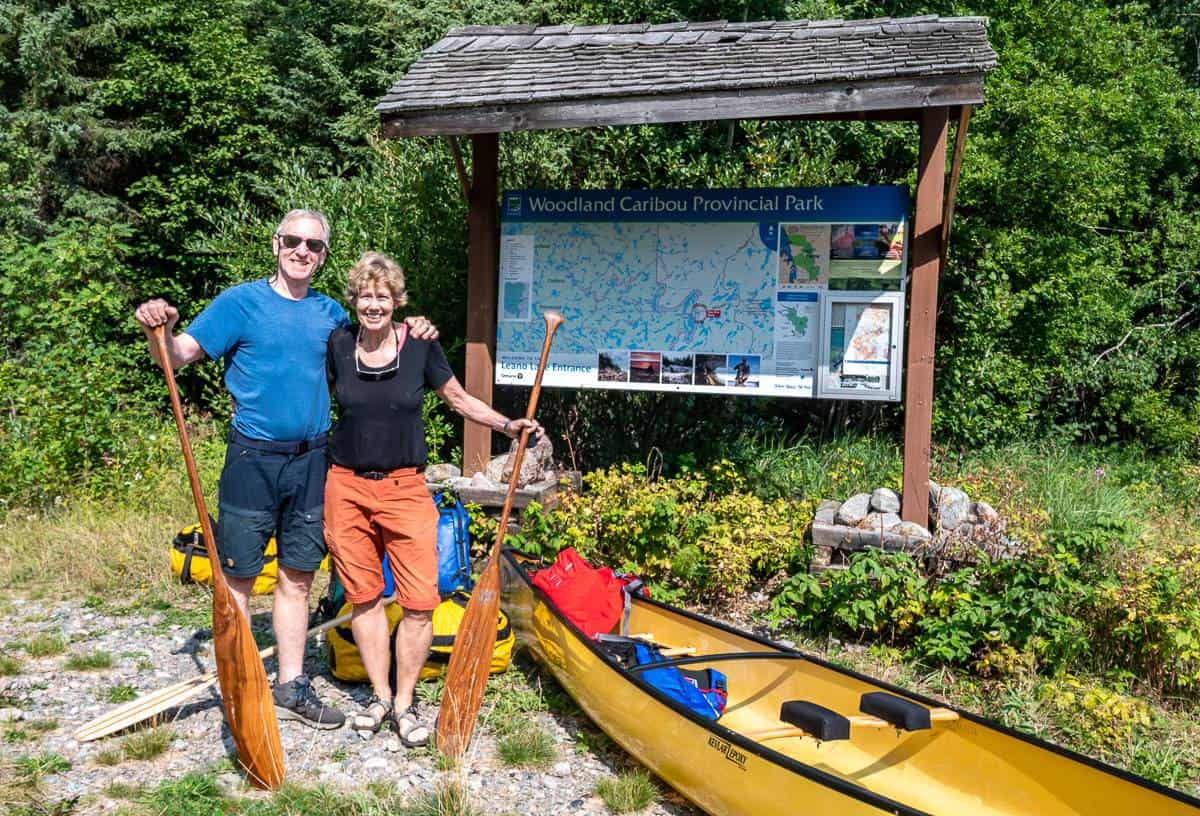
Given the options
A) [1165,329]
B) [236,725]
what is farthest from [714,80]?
[1165,329]

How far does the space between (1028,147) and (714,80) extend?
18.0 feet

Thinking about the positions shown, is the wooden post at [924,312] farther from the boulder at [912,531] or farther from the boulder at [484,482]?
the boulder at [484,482]

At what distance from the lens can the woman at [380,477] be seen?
15.1ft

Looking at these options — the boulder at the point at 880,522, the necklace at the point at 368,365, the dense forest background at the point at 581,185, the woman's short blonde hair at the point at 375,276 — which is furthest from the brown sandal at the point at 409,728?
the dense forest background at the point at 581,185

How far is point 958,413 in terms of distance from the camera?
1094cm

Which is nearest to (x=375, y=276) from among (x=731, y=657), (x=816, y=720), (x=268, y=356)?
(x=268, y=356)

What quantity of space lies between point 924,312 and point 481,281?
333cm

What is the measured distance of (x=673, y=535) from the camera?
6898mm

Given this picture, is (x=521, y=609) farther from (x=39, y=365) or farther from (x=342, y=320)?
(x=39, y=365)

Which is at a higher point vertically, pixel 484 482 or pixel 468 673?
pixel 468 673

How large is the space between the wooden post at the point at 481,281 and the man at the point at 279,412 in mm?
3303

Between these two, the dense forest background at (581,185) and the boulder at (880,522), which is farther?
the dense forest background at (581,185)

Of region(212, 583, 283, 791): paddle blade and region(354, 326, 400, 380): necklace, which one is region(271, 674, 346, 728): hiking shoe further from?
region(354, 326, 400, 380): necklace

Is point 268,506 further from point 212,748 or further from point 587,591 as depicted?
point 587,591
